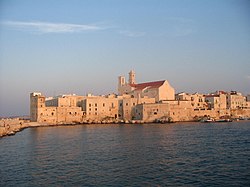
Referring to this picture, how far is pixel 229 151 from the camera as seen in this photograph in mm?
16359

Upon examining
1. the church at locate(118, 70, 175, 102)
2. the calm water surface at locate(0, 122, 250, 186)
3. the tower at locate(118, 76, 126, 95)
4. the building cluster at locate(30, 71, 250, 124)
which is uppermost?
the tower at locate(118, 76, 126, 95)

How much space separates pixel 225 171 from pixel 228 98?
48710 mm

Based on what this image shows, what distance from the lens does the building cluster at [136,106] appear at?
4575cm

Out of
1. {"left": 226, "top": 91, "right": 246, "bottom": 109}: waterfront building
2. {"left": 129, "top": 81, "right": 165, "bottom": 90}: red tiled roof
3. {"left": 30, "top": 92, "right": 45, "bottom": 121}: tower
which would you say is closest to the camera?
{"left": 30, "top": 92, "right": 45, "bottom": 121}: tower

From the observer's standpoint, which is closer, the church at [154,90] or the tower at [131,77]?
the church at [154,90]

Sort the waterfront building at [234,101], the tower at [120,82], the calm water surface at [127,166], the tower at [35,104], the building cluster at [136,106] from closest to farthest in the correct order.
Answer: the calm water surface at [127,166]
the tower at [35,104]
the building cluster at [136,106]
the waterfront building at [234,101]
the tower at [120,82]

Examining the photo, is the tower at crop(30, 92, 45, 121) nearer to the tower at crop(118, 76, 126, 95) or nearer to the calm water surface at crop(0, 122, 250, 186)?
the tower at crop(118, 76, 126, 95)

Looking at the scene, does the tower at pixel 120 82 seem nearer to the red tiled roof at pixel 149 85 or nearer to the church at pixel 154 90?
the church at pixel 154 90

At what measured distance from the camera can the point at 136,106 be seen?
48.5m

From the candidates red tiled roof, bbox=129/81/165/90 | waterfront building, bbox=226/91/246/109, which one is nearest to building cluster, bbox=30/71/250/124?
red tiled roof, bbox=129/81/165/90

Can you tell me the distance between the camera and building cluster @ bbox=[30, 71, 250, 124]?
4575 cm

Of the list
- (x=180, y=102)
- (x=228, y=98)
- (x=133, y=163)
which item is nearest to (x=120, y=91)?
(x=180, y=102)

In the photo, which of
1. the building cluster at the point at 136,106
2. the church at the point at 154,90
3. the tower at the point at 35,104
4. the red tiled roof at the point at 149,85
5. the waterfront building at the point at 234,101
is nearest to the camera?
the tower at the point at 35,104

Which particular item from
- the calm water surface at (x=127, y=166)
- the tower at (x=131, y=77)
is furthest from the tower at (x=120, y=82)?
the calm water surface at (x=127, y=166)
